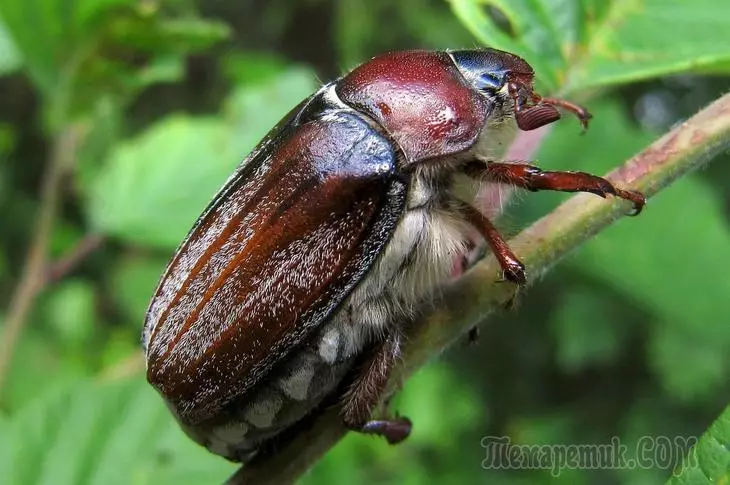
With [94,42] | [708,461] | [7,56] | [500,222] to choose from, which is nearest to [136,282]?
[7,56]

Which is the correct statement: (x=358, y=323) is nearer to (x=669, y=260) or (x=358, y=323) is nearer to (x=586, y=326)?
(x=669, y=260)

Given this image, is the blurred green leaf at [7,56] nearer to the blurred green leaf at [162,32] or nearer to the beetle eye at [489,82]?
the blurred green leaf at [162,32]

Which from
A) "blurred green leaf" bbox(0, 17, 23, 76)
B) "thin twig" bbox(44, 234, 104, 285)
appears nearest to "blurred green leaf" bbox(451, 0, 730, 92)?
"thin twig" bbox(44, 234, 104, 285)

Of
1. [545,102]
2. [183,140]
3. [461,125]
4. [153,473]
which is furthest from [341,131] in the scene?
[183,140]

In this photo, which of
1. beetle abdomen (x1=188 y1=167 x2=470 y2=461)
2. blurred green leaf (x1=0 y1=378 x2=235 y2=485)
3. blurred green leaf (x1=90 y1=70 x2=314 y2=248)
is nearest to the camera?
beetle abdomen (x1=188 y1=167 x2=470 y2=461)

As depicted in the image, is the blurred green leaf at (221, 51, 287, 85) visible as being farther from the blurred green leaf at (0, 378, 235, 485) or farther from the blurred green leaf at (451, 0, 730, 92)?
the blurred green leaf at (451, 0, 730, 92)
